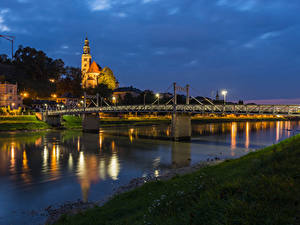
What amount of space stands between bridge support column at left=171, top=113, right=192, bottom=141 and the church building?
74.8m

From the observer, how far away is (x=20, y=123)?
2648 inches

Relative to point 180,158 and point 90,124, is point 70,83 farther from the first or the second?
point 180,158

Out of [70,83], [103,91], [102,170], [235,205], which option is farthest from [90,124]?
[70,83]

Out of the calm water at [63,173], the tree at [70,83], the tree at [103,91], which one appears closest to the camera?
the calm water at [63,173]

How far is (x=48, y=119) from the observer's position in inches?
3127

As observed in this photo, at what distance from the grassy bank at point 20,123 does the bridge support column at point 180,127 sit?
43.3m

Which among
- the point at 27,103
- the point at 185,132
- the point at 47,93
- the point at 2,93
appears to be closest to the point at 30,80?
the point at 47,93

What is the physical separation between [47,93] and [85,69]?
47.5 meters

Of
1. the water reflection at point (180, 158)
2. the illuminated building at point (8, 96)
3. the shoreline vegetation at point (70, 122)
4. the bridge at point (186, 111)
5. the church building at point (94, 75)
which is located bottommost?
the water reflection at point (180, 158)

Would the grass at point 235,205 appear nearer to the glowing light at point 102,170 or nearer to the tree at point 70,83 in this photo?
the glowing light at point 102,170

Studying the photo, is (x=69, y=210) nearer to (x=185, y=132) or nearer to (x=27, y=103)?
(x=185, y=132)

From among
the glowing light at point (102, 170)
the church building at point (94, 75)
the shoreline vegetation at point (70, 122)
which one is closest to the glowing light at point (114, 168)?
the glowing light at point (102, 170)

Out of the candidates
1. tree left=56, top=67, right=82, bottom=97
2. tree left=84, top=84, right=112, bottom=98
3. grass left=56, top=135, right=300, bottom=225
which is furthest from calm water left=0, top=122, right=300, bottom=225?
tree left=56, top=67, right=82, bottom=97

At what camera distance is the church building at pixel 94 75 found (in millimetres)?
117938
